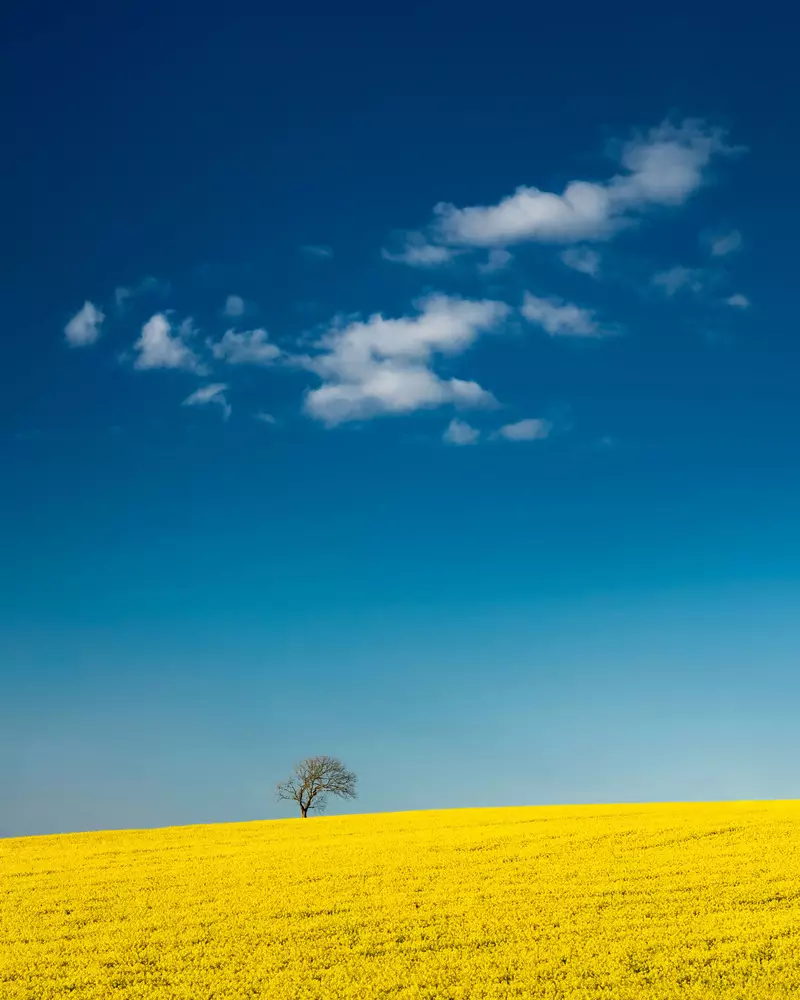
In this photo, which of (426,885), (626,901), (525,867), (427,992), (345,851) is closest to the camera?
(427,992)

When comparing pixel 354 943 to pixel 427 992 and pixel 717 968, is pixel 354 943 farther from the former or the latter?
pixel 717 968

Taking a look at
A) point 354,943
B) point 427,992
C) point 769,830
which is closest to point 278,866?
point 354,943

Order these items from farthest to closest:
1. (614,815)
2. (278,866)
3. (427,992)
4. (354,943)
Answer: (614,815) → (278,866) → (354,943) → (427,992)

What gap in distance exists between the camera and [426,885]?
2306 cm

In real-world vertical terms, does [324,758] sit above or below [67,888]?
above

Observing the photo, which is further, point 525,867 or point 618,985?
point 525,867

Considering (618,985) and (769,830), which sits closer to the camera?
(618,985)

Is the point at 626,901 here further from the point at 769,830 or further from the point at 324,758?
the point at 324,758

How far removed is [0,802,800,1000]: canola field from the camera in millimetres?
15195

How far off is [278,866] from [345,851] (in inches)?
135

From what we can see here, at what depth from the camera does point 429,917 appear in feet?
63.7

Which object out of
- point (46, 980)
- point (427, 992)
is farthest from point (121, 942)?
point (427, 992)

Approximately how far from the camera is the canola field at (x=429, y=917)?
598 inches

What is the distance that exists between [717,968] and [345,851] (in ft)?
57.7
